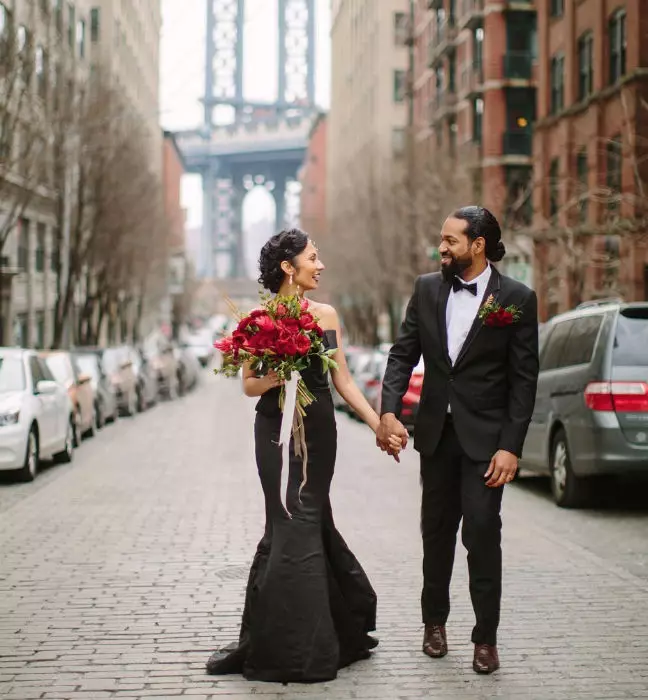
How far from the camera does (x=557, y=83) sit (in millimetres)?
40031

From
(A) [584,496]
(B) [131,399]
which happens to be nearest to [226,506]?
(A) [584,496]

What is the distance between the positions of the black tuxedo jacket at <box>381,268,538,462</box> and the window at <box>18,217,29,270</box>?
38.4 meters

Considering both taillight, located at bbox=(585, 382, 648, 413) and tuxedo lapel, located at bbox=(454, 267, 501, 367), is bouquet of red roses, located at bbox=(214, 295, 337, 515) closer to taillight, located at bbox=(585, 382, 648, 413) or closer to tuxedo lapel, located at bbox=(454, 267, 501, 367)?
tuxedo lapel, located at bbox=(454, 267, 501, 367)

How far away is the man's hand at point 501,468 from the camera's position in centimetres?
543

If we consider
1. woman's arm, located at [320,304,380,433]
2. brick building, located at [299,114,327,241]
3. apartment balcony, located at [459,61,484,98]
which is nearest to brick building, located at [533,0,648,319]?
apartment balcony, located at [459,61,484,98]

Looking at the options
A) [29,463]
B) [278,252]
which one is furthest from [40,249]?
[278,252]

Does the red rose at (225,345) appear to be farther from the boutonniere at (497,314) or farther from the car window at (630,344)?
the car window at (630,344)

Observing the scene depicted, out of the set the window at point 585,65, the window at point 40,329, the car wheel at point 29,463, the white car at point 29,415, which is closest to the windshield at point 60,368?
the white car at point 29,415

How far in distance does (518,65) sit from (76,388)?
1326 inches

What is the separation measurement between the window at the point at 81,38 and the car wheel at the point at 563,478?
42.3 metres

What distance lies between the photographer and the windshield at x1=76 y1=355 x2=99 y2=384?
25361 millimetres

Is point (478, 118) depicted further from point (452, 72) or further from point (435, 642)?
point (435, 642)

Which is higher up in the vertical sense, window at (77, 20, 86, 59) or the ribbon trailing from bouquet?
window at (77, 20, 86, 59)

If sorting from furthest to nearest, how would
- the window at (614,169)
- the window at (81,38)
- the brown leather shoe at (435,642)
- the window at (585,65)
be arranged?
the window at (81,38) < the window at (585,65) < the window at (614,169) < the brown leather shoe at (435,642)
